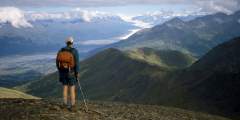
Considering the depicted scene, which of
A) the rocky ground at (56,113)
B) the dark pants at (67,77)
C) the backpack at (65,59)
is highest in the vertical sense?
the backpack at (65,59)

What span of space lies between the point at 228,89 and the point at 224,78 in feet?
38.5

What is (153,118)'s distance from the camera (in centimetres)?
3644

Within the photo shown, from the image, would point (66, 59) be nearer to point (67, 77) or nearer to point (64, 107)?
point (67, 77)

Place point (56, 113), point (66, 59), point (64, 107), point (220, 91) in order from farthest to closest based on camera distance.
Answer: point (220, 91) < point (64, 107) < point (56, 113) < point (66, 59)

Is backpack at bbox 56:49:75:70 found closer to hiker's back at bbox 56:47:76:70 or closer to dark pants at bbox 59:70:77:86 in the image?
hiker's back at bbox 56:47:76:70

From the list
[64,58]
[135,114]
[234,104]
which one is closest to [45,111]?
[64,58]

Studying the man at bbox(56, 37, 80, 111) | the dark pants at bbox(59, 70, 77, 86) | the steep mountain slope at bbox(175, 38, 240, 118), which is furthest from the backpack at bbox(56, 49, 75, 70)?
the steep mountain slope at bbox(175, 38, 240, 118)

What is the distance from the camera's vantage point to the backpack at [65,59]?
29.3 metres

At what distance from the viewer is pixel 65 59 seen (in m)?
29.3

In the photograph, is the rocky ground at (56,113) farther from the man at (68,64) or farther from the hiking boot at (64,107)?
the man at (68,64)

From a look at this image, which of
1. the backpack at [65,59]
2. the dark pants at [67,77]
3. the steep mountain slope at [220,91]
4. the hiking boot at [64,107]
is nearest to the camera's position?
the backpack at [65,59]

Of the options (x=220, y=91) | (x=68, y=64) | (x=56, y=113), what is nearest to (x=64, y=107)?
(x=56, y=113)

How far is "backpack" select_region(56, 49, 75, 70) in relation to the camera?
29328mm

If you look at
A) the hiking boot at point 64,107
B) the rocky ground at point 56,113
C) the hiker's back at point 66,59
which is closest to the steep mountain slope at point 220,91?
the rocky ground at point 56,113
